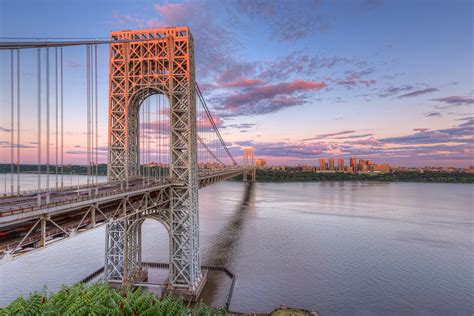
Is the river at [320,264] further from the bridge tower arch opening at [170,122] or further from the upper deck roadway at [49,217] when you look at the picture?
the upper deck roadway at [49,217]

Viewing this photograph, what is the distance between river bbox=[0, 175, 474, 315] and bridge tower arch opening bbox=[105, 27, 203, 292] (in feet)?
16.5

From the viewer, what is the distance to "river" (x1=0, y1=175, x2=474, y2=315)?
78.0ft

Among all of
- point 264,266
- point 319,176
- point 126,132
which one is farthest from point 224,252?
point 319,176

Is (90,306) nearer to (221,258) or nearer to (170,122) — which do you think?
(170,122)

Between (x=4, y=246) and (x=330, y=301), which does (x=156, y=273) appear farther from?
(x=4, y=246)

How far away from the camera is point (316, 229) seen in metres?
49.2

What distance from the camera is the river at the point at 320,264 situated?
23766mm

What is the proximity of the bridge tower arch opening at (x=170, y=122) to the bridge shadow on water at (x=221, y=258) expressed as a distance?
6.16 feet

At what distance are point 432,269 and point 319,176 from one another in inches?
6663

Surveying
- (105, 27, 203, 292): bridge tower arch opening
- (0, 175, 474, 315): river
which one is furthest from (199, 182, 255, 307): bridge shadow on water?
(105, 27, 203, 292): bridge tower arch opening

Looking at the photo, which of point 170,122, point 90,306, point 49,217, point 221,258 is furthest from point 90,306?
point 221,258

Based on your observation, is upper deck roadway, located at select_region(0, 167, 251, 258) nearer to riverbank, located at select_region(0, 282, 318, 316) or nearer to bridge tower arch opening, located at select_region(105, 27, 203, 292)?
riverbank, located at select_region(0, 282, 318, 316)

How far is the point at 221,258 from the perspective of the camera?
107 feet

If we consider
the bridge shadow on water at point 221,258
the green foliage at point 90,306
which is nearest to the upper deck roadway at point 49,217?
the green foliage at point 90,306
